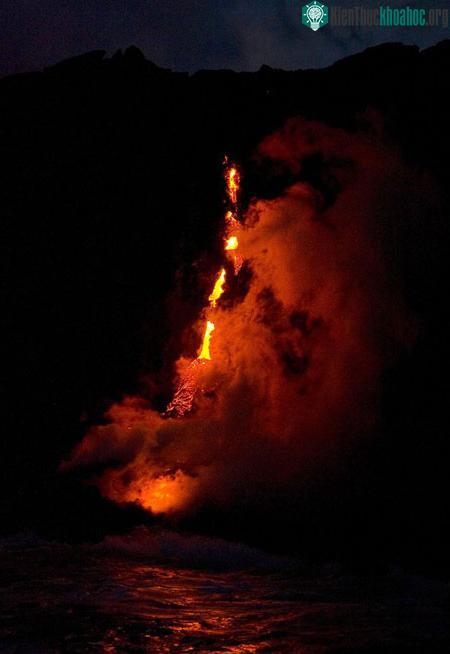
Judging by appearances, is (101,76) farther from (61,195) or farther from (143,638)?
(143,638)

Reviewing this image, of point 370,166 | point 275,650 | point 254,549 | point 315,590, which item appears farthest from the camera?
point 370,166

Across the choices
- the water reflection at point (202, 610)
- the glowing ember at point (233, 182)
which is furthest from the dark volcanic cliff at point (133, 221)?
the water reflection at point (202, 610)

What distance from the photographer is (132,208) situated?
940 cm

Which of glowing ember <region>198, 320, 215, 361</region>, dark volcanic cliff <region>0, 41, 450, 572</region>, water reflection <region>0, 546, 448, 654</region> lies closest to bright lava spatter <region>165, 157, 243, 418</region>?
glowing ember <region>198, 320, 215, 361</region>

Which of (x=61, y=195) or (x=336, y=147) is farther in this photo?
(x=61, y=195)

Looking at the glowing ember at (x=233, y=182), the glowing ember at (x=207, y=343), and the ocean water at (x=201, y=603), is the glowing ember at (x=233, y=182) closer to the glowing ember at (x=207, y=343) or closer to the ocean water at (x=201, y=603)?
the glowing ember at (x=207, y=343)

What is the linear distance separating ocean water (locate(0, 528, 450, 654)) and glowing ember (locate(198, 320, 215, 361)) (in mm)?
2710

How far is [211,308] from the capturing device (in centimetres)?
949

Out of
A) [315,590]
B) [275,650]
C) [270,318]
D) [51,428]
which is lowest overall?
[275,650]

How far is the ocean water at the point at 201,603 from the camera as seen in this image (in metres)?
4.51

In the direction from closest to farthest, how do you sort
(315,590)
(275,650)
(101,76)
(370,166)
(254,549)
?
(275,650) < (315,590) < (254,549) < (370,166) < (101,76)

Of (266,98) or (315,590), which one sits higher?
(266,98)

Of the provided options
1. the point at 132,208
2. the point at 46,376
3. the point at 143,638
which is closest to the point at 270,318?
the point at 132,208

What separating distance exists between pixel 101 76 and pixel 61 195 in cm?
176
